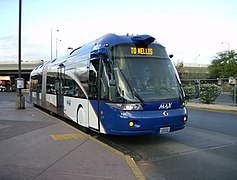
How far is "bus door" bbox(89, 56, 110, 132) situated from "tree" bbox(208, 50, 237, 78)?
6281 cm

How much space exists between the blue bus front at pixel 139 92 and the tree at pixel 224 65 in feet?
205

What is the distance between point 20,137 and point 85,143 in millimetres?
2209

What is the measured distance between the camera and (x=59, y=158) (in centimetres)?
610

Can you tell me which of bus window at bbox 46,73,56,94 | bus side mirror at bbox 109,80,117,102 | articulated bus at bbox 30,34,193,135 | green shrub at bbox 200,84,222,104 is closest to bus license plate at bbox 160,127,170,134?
articulated bus at bbox 30,34,193,135

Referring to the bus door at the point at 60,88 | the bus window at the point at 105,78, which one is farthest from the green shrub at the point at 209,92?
the bus window at the point at 105,78

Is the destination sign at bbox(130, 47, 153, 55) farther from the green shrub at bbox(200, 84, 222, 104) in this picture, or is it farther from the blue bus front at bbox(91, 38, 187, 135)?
the green shrub at bbox(200, 84, 222, 104)

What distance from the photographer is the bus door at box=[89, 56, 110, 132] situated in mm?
7527

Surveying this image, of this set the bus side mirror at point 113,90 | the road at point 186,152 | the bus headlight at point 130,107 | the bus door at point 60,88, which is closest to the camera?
the road at point 186,152

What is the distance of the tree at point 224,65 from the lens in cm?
6569

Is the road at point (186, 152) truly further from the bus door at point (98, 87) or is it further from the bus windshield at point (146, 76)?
the bus windshield at point (146, 76)

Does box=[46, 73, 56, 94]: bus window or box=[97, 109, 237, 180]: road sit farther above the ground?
box=[46, 73, 56, 94]: bus window

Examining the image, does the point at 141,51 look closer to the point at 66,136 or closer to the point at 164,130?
the point at 164,130

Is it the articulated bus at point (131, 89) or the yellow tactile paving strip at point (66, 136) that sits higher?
the articulated bus at point (131, 89)

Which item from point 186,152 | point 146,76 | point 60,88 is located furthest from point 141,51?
point 60,88
